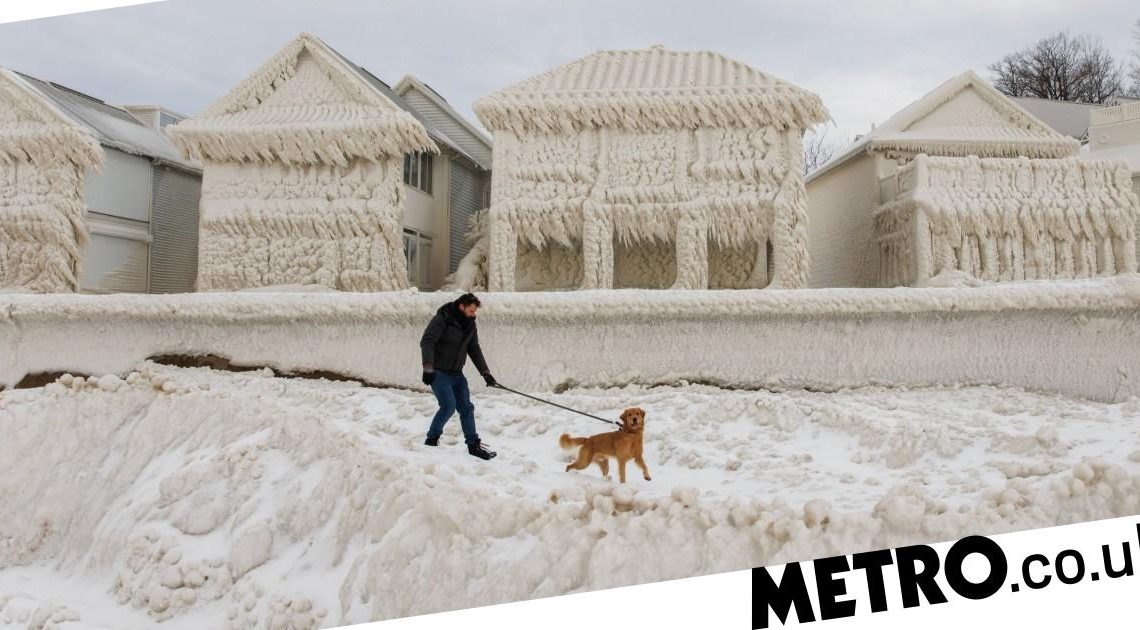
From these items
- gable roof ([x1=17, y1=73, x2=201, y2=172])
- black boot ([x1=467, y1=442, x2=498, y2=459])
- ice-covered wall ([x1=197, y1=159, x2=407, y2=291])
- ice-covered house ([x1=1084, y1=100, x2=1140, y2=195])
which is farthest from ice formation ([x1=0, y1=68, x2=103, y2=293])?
ice-covered house ([x1=1084, y1=100, x2=1140, y2=195])

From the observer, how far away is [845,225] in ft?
24.8

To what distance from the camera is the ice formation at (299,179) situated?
22.0 feet

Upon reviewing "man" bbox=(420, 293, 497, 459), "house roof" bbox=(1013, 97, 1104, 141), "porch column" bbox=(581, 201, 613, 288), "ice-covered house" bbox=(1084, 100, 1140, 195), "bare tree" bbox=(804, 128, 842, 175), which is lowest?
"man" bbox=(420, 293, 497, 459)

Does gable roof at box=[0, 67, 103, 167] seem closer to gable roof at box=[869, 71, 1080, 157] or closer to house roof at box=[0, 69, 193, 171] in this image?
house roof at box=[0, 69, 193, 171]

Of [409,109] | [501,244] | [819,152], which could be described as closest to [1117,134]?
[819,152]

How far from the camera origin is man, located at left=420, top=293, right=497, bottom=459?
369cm

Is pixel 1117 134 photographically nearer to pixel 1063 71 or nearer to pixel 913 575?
pixel 1063 71

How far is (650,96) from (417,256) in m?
3.30

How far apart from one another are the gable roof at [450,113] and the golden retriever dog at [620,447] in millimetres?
6344

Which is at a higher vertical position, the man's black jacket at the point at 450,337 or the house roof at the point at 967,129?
the house roof at the point at 967,129

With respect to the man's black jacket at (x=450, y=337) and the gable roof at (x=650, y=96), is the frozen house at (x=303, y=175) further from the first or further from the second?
the man's black jacket at (x=450, y=337)

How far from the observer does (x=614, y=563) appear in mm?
2729

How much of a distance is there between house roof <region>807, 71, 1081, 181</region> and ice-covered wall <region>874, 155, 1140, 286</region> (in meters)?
0.31

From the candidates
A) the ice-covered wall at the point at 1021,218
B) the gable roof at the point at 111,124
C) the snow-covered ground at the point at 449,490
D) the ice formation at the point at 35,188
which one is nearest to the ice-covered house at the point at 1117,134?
the ice-covered wall at the point at 1021,218
